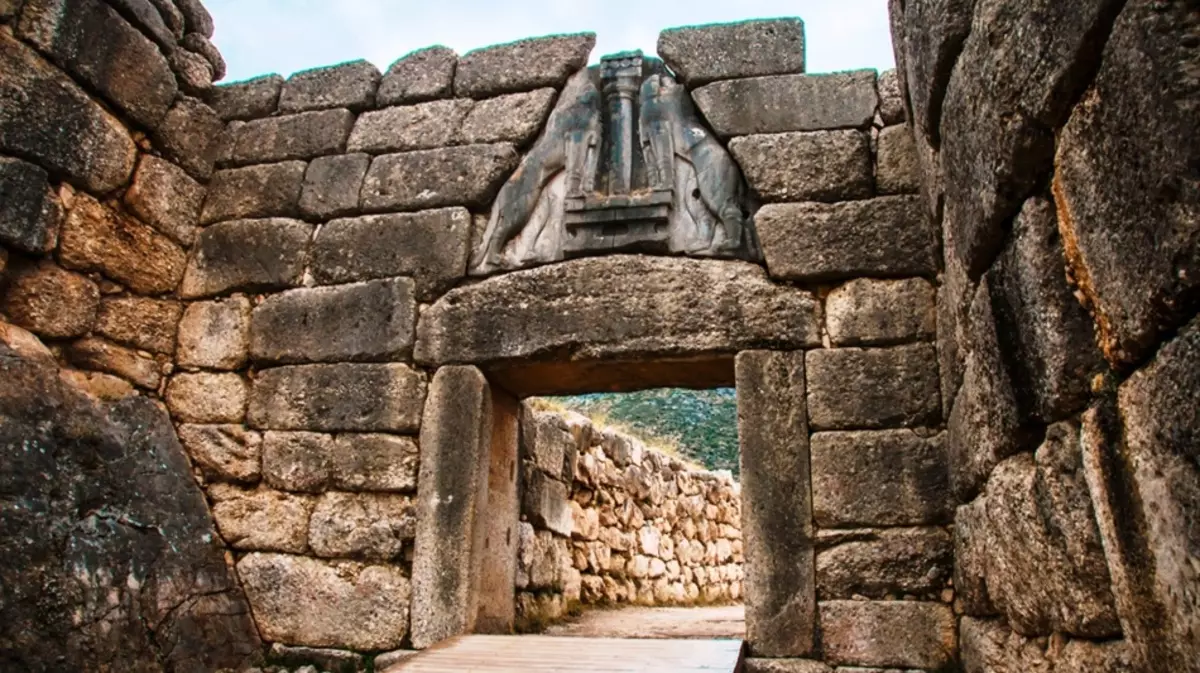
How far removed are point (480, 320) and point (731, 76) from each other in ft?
6.01

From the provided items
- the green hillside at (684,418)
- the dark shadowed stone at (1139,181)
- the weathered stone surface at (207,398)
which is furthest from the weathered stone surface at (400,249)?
the green hillside at (684,418)

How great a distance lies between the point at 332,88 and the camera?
17.0ft

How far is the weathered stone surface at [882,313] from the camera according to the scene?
3889 mm

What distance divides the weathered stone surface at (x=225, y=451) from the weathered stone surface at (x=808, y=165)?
290 centimetres

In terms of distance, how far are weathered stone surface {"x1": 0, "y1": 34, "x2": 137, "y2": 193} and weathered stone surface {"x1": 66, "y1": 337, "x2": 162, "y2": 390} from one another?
0.78 metres

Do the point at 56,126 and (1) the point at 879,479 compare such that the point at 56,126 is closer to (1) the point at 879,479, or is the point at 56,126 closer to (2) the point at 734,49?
(2) the point at 734,49

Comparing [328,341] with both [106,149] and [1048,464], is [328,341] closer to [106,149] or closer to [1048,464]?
[106,149]

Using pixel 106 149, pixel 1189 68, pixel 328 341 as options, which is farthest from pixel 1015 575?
pixel 106 149

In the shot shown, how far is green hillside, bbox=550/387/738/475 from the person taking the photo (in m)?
16.9

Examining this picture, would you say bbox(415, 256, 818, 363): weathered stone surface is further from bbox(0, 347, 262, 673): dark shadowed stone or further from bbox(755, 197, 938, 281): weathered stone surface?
bbox(0, 347, 262, 673): dark shadowed stone

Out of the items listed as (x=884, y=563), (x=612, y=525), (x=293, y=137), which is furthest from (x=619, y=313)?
(x=612, y=525)

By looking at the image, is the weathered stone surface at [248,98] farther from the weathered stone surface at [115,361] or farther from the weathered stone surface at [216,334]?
the weathered stone surface at [115,361]

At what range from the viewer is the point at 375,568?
4.14 meters

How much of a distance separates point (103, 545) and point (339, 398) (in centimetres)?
122
